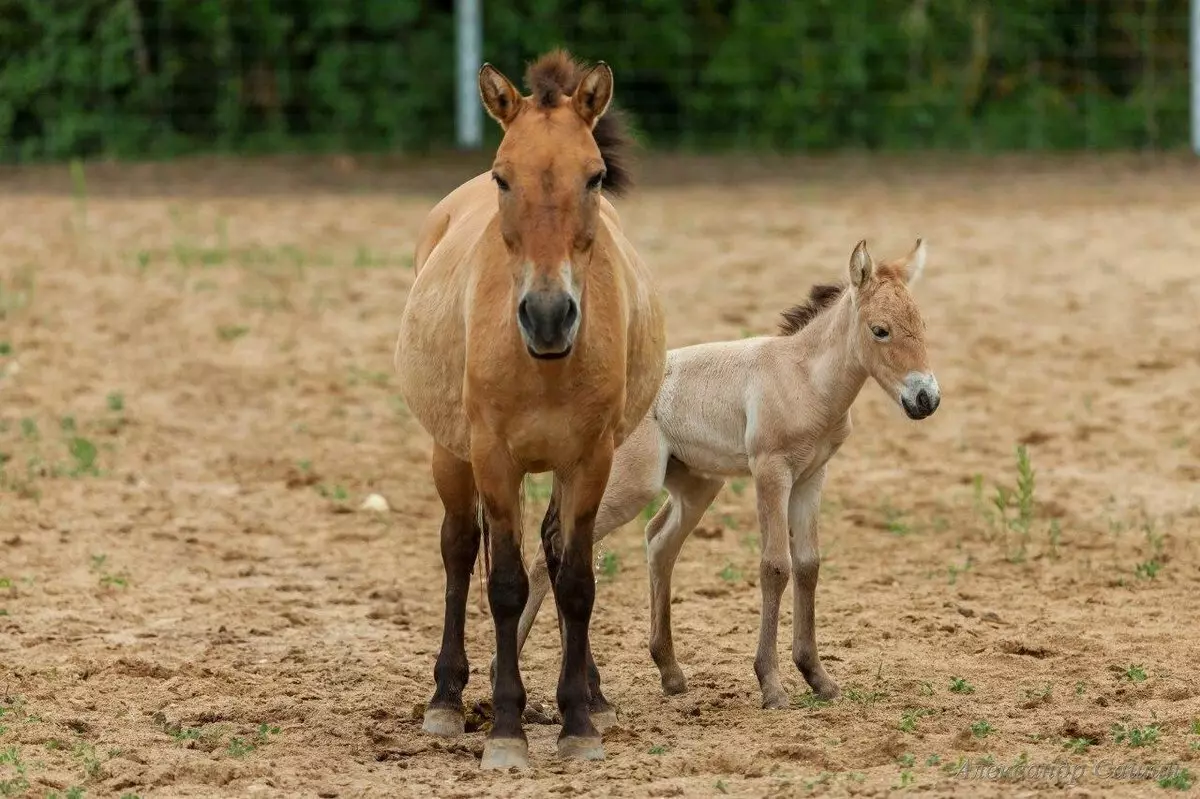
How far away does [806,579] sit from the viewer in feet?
19.8

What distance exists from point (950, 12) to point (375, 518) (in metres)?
9.45

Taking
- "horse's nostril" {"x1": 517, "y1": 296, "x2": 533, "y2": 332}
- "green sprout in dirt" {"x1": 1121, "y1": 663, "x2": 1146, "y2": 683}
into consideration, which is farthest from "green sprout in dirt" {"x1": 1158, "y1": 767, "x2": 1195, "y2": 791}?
"horse's nostril" {"x1": 517, "y1": 296, "x2": 533, "y2": 332}

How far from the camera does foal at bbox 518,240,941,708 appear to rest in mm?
5961

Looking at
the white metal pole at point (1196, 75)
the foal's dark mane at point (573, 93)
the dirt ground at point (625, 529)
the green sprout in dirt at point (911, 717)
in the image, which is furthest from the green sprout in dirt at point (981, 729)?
the white metal pole at point (1196, 75)

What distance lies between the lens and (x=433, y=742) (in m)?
5.68

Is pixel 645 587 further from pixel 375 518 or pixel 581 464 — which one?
pixel 581 464

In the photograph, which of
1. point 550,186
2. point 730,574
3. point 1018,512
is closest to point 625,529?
point 730,574

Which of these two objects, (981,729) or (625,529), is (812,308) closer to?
(981,729)

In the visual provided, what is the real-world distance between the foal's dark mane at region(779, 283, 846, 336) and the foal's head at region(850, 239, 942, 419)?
254 millimetres

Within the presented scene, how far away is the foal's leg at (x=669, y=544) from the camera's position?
6109 millimetres

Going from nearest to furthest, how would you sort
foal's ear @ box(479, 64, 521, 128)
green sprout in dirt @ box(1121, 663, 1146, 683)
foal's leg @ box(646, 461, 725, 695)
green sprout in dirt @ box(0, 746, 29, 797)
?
1. green sprout in dirt @ box(0, 746, 29, 797)
2. foal's ear @ box(479, 64, 521, 128)
3. green sprout in dirt @ box(1121, 663, 1146, 683)
4. foal's leg @ box(646, 461, 725, 695)

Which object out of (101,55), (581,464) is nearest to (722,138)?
(101,55)

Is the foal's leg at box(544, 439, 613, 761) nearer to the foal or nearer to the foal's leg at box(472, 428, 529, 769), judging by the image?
the foal's leg at box(472, 428, 529, 769)

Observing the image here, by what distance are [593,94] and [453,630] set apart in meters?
1.75
